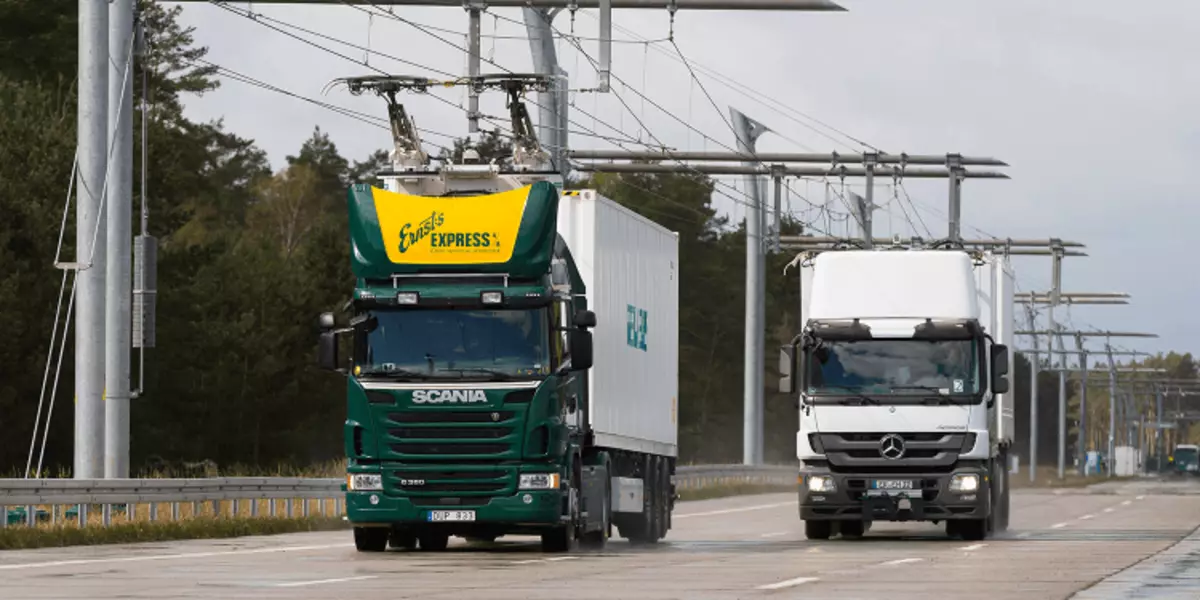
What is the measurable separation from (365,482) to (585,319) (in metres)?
2.74

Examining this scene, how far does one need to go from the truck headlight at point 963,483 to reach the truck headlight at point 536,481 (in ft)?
24.6

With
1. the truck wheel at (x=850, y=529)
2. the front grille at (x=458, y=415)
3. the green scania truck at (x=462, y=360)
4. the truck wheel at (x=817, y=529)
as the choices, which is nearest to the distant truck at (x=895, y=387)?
the truck wheel at (x=817, y=529)

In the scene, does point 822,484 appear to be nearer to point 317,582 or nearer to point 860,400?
point 860,400

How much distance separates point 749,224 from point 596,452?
31.7m

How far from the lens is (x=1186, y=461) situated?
6850 inches

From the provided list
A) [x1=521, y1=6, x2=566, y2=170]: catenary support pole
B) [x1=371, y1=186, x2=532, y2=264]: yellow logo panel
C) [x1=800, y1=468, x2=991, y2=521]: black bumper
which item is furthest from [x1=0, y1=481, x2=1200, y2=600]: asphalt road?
[x1=521, y1=6, x2=566, y2=170]: catenary support pole

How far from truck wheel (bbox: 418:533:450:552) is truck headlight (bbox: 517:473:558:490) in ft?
7.86

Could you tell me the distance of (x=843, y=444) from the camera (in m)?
29.9

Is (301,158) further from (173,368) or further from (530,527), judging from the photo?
(530,527)

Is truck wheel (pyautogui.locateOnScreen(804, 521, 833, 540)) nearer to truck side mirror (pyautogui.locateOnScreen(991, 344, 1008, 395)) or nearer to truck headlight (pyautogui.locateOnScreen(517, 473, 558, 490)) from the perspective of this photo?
truck side mirror (pyautogui.locateOnScreen(991, 344, 1008, 395))

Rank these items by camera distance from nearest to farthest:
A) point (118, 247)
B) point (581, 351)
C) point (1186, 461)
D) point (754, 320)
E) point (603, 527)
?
point (581, 351), point (603, 527), point (118, 247), point (754, 320), point (1186, 461)

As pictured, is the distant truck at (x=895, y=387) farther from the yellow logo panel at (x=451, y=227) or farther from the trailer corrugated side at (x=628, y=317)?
the yellow logo panel at (x=451, y=227)

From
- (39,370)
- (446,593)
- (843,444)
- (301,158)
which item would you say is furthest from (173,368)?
(301,158)

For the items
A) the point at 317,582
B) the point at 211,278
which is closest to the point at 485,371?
the point at 317,582
